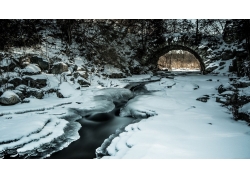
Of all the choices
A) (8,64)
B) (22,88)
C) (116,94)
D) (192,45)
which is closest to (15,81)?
(22,88)

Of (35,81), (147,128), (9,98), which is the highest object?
(35,81)

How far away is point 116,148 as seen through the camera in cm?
A: 473

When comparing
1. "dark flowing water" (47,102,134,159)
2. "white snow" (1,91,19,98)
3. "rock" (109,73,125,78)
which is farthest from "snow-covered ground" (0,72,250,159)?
"rock" (109,73,125,78)

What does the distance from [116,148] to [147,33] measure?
18594mm

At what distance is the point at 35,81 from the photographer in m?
10.1

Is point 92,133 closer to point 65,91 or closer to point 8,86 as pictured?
point 65,91

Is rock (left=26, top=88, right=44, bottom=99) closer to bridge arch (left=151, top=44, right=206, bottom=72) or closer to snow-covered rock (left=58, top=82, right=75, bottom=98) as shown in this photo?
snow-covered rock (left=58, top=82, right=75, bottom=98)

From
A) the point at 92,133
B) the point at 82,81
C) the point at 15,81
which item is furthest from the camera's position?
the point at 82,81

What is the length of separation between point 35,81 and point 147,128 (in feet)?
23.5

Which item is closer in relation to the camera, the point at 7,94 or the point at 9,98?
the point at 9,98

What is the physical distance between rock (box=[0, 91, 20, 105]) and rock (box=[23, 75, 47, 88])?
1532 mm

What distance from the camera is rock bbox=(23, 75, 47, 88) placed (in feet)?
32.6

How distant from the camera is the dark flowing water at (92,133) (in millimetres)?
4945

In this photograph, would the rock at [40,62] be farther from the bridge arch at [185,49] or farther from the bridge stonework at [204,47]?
the bridge arch at [185,49]
